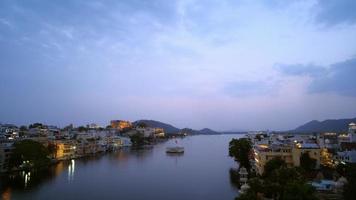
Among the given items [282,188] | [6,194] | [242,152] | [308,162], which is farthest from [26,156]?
[282,188]

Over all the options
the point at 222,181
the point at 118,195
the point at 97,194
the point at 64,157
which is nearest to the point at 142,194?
the point at 118,195

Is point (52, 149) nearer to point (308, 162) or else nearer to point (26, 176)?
point (26, 176)

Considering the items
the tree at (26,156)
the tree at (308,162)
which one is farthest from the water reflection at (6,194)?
the tree at (308,162)

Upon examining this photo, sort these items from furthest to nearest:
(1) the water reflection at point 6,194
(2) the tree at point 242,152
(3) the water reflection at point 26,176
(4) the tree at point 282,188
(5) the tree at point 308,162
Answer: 1. (2) the tree at point 242,152
2. (3) the water reflection at point 26,176
3. (5) the tree at point 308,162
4. (1) the water reflection at point 6,194
5. (4) the tree at point 282,188

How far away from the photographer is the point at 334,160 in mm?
17625

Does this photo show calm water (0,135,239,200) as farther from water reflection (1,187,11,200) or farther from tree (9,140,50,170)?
tree (9,140,50,170)

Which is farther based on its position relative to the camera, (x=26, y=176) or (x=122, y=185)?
(x=26, y=176)

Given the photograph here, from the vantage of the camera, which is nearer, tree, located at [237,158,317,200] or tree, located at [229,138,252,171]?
tree, located at [237,158,317,200]

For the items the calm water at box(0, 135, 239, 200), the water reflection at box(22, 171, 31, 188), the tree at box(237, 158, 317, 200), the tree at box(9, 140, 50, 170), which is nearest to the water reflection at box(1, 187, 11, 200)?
the calm water at box(0, 135, 239, 200)

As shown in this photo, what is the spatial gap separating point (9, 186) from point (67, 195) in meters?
3.32

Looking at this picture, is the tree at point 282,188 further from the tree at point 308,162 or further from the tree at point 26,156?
the tree at point 26,156

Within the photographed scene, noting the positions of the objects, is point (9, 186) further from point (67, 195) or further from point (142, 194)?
point (142, 194)

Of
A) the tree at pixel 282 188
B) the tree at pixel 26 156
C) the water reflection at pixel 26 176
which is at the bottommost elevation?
the water reflection at pixel 26 176

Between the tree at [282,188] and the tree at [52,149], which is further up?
the tree at [52,149]
